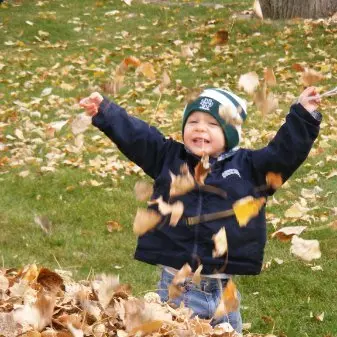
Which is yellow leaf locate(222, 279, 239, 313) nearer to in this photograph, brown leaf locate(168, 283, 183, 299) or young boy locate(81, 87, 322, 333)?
young boy locate(81, 87, 322, 333)

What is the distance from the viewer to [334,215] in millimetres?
6008

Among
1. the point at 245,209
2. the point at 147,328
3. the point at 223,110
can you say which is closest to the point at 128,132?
the point at 223,110

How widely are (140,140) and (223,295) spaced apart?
78 cm

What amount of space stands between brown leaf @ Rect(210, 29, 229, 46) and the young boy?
29.5ft

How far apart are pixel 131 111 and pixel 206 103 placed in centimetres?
606

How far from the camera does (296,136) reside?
3.35m

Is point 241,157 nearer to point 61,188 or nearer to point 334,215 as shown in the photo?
point 334,215

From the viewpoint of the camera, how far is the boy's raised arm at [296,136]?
11.0 feet

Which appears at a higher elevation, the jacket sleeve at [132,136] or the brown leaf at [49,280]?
the jacket sleeve at [132,136]

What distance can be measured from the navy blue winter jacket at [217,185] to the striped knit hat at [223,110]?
9 cm

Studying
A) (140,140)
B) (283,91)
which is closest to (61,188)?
(140,140)

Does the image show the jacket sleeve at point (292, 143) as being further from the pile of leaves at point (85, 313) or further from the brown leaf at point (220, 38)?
the brown leaf at point (220, 38)

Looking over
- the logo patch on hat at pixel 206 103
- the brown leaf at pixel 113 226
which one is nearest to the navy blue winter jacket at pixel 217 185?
the logo patch on hat at pixel 206 103

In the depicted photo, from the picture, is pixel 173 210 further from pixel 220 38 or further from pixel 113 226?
pixel 220 38
